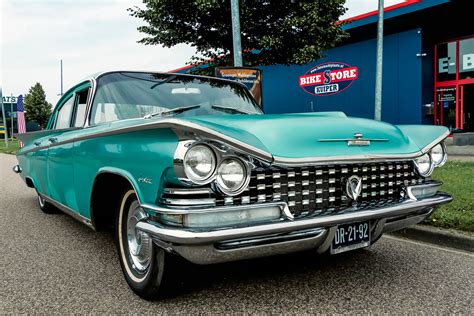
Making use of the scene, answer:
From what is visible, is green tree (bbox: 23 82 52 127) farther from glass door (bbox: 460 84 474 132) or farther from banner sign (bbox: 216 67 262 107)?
banner sign (bbox: 216 67 262 107)

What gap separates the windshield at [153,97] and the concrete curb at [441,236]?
2033mm

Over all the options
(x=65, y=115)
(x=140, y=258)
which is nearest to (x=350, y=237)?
(x=140, y=258)

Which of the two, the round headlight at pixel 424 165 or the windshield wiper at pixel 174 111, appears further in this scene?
the windshield wiper at pixel 174 111

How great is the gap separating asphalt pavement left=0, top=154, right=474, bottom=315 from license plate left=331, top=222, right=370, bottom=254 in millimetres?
211

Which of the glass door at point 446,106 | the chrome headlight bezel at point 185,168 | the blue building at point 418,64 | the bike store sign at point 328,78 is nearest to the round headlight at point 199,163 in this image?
the chrome headlight bezel at point 185,168

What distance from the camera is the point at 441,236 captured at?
402 centimetres

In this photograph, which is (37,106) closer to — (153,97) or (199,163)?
(153,97)

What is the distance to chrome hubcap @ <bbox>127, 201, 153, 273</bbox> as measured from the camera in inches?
108

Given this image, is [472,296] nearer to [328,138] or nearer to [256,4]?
[328,138]

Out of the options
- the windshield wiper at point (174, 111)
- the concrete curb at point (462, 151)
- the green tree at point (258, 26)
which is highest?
the green tree at point (258, 26)

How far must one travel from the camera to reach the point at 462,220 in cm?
418

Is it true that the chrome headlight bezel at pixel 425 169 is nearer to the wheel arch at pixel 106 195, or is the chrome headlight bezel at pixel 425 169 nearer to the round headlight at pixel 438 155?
the round headlight at pixel 438 155

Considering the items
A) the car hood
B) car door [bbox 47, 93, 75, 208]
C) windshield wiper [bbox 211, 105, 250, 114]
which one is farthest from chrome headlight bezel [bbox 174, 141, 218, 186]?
car door [bbox 47, 93, 75, 208]

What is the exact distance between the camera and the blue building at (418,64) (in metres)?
14.8
